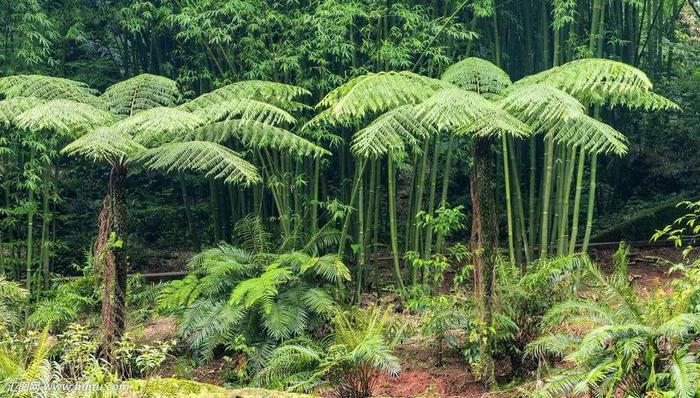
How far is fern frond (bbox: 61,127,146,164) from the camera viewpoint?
184 inches

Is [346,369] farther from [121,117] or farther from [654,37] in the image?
[654,37]

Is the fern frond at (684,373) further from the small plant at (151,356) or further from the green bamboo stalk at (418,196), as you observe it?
the green bamboo stalk at (418,196)

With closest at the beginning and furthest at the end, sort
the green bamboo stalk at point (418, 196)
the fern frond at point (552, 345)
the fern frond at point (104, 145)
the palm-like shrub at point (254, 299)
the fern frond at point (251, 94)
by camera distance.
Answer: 1. the fern frond at point (552, 345)
2. the fern frond at point (104, 145)
3. the palm-like shrub at point (254, 299)
4. the fern frond at point (251, 94)
5. the green bamboo stalk at point (418, 196)

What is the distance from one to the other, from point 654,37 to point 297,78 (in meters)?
5.28

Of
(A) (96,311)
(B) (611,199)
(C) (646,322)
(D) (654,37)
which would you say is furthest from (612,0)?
(A) (96,311)

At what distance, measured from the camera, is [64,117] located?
4848mm

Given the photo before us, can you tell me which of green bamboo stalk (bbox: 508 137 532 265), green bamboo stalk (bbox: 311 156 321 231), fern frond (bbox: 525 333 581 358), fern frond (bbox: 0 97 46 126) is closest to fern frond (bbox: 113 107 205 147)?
fern frond (bbox: 0 97 46 126)

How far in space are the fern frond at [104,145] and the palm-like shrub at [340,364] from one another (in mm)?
1744

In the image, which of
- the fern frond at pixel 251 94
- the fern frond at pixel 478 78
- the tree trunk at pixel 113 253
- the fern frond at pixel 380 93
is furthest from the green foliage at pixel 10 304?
the fern frond at pixel 478 78

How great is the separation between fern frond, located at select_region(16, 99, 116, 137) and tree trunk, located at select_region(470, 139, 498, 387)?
2.69 meters

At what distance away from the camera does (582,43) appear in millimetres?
6898

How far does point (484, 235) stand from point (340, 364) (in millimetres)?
1239

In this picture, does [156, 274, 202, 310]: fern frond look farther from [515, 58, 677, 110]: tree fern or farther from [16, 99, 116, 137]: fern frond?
[515, 58, 677, 110]: tree fern

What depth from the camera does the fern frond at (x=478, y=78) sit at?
4828 mm
